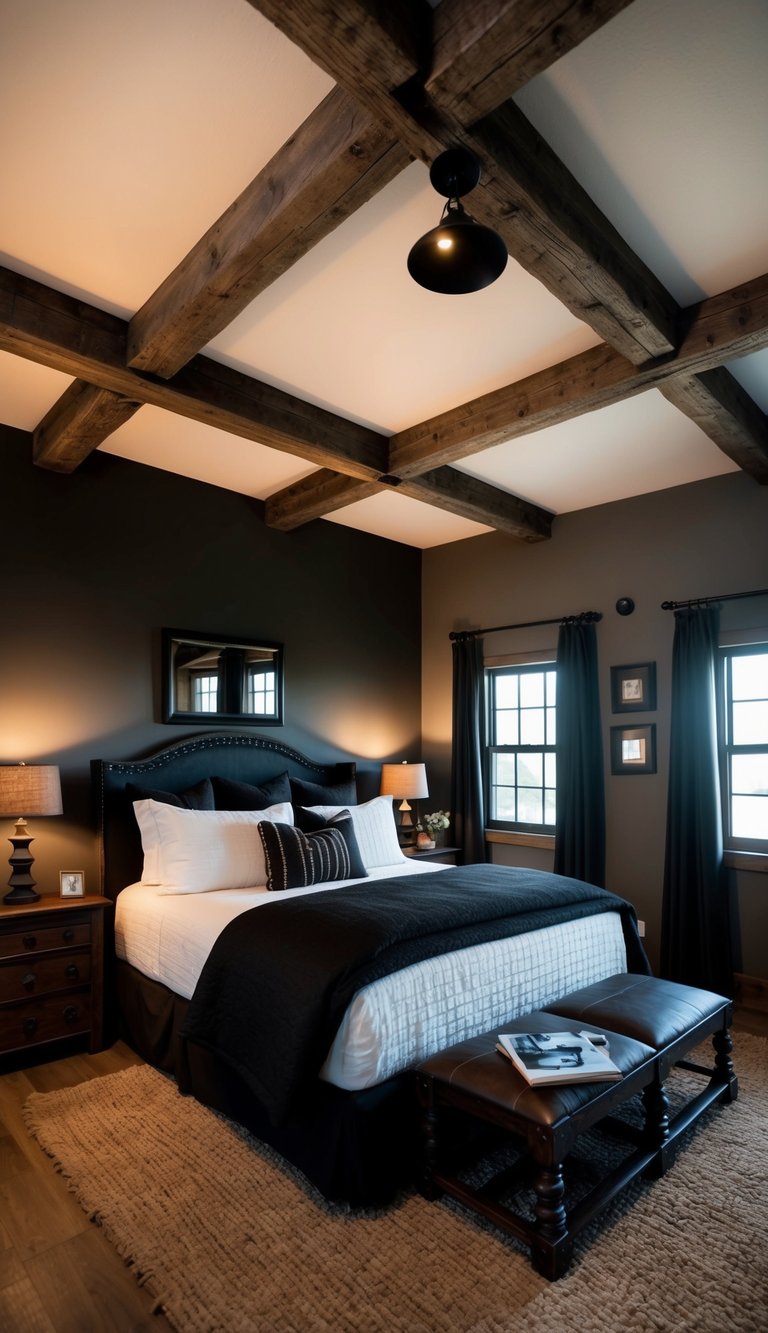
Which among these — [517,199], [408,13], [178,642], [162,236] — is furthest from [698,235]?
[178,642]

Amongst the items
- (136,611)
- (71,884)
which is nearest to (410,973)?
(71,884)

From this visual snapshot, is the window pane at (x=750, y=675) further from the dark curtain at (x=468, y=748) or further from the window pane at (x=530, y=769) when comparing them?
the dark curtain at (x=468, y=748)

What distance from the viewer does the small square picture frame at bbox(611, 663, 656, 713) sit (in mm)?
4547

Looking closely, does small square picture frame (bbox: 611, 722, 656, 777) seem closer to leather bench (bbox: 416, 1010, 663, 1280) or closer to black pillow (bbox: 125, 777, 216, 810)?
leather bench (bbox: 416, 1010, 663, 1280)

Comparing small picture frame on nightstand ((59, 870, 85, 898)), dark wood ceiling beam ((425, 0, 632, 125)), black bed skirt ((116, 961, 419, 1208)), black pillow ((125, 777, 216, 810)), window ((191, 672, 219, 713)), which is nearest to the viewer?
dark wood ceiling beam ((425, 0, 632, 125))

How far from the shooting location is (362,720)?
17.7ft

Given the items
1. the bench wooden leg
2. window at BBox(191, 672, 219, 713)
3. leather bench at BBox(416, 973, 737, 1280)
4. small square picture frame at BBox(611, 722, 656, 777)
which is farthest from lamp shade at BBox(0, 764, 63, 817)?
small square picture frame at BBox(611, 722, 656, 777)

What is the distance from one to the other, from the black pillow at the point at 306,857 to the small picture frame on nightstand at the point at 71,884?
85 centimetres

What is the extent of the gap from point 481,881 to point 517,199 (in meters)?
2.57

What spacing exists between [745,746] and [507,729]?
1677mm

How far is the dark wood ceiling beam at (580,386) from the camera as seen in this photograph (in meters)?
2.63

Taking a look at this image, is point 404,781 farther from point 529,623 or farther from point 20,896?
point 20,896

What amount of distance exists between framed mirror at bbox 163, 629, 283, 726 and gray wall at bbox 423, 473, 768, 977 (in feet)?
5.40

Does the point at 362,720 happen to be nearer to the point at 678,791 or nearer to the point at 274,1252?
the point at 678,791
